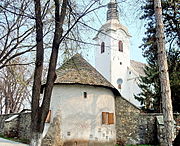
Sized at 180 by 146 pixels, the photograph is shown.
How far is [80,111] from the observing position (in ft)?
47.8

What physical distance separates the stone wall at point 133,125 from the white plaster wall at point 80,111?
1.53 meters

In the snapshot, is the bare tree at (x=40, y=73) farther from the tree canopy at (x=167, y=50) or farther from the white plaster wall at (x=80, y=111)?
the white plaster wall at (x=80, y=111)

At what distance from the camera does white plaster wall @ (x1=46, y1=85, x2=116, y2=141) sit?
14273 mm

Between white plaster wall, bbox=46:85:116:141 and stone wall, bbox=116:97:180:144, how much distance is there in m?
→ 1.53

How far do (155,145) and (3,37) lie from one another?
11137 millimetres

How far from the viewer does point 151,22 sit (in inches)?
647

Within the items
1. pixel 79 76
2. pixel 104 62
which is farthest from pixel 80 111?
pixel 104 62

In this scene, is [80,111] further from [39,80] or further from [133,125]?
[39,80]

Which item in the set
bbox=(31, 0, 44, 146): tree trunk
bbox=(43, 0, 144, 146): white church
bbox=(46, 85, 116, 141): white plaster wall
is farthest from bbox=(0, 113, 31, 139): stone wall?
bbox=(31, 0, 44, 146): tree trunk

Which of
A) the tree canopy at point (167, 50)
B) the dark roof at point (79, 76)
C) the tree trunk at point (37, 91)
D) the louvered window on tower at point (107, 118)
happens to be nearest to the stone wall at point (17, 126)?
the dark roof at point (79, 76)

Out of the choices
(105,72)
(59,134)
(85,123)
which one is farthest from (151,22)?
(105,72)

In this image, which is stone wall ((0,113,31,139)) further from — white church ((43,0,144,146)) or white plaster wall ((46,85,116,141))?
white plaster wall ((46,85,116,141))

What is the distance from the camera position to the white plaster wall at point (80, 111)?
1427 cm

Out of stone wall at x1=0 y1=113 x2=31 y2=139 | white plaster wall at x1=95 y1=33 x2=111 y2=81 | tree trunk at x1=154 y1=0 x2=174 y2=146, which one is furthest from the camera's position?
white plaster wall at x1=95 y1=33 x2=111 y2=81
